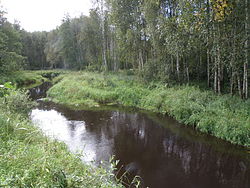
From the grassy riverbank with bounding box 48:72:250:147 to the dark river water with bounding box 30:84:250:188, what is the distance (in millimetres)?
579

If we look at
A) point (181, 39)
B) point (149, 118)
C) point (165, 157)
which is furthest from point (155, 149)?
point (181, 39)

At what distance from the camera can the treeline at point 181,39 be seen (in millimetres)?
8688

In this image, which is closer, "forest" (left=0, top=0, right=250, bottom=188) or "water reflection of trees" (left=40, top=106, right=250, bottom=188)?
"forest" (left=0, top=0, right=250, bottom=188)

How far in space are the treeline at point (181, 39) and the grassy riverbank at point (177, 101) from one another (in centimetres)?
134

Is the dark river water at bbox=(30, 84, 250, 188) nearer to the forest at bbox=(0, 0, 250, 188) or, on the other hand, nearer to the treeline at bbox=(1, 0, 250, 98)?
the forest at bbox=(0, 0, 250, 188)

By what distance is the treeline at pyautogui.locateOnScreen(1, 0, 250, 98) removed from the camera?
28.5 ft

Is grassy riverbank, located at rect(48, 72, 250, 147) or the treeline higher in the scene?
the treeline

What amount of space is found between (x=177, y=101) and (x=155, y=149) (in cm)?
454

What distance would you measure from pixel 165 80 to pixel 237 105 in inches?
260

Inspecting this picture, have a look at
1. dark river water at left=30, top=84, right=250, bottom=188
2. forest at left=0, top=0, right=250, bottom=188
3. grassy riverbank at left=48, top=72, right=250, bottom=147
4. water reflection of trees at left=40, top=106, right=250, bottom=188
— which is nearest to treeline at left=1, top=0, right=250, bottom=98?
forest at left=0, top=0, right=250, bottom=188

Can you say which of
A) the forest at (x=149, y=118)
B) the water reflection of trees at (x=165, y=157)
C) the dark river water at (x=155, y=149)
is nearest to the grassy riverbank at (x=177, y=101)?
the forest at (x=149, y=118)

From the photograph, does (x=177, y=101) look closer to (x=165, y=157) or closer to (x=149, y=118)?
(x=149, y=118)

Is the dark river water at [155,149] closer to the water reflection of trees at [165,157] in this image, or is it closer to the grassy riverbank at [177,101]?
the water reflection of trees at [165,157]

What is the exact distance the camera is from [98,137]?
8531 mm
